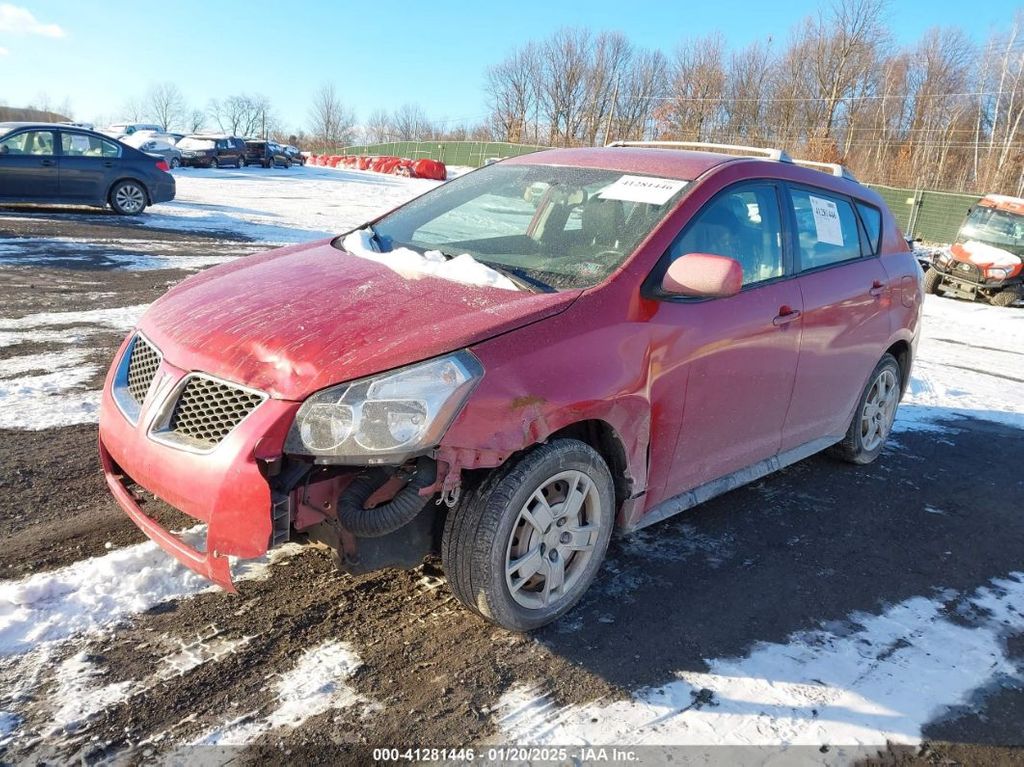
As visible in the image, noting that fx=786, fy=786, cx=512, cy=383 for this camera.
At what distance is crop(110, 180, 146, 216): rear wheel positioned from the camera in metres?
15.0

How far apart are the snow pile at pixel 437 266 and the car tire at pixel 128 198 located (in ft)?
44.1

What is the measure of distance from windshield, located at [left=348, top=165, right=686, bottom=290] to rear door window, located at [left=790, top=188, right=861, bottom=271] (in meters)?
0.95

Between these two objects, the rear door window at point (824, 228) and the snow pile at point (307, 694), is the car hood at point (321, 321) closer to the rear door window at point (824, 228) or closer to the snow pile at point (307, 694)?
the snow pile at point (307, 694)

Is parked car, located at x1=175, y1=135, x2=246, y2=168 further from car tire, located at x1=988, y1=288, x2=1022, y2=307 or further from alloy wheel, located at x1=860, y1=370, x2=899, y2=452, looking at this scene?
alloy wheel, located at x1=860, y1=370, x2=899, y2=452

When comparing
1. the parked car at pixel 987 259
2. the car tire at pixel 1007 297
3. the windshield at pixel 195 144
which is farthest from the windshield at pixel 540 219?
the windshield at pixel 195 144

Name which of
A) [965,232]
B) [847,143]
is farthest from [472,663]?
[847,143]

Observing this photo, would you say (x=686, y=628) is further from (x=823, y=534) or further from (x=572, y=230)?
(x=572, y=230)

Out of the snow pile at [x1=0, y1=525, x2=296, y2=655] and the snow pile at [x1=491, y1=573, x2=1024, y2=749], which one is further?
the snow pile at [x1=0, y1=525, x2=296, y2=655]

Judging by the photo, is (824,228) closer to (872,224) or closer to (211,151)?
(872,224)

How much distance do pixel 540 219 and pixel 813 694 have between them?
2.34 meters

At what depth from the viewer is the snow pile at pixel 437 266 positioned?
3.17 meters

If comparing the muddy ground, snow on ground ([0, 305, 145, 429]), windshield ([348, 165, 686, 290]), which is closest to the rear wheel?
snow on ground ([0, 305, 145, 429])

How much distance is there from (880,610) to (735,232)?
1803mm

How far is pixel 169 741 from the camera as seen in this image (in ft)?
7.45
